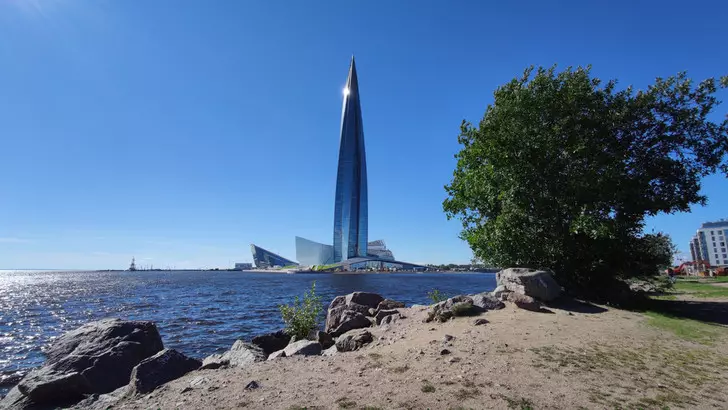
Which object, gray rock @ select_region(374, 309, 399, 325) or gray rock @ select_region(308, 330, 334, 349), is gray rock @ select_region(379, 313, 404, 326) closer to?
gray rock @ select_region(374, 309, 399, 325)

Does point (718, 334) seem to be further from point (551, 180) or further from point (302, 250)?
point (302, 250)

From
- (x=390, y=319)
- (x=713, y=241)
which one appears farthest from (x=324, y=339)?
(x=713, y=241)

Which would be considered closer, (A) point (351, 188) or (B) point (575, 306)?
(B) point (575, 306)

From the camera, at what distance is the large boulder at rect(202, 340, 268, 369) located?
10.9m

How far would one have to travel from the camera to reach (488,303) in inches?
562

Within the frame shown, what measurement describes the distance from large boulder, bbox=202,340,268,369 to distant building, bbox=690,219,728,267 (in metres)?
203

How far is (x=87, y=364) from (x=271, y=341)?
6.03 meters

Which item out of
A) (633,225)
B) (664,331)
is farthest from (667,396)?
(633,225)

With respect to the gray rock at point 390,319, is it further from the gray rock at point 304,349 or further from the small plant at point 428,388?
the small plant at point 428,388

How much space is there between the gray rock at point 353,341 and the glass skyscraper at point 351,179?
13626 centimetres

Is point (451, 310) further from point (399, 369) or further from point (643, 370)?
point (643, 370)

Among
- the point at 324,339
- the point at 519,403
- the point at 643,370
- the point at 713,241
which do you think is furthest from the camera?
the point at 713,241

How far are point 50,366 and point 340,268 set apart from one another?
514ft

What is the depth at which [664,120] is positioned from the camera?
17.1 m
